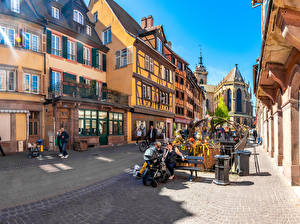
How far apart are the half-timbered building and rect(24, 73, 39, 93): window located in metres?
7.90

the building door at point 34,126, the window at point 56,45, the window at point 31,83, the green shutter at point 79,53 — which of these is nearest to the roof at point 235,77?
the green shutter at point 79,53

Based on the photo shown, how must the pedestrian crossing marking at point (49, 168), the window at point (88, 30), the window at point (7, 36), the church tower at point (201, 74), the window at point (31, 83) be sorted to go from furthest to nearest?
the church tower at point (201, 74) → the window at point (88, 30) → the window at point (31, 83) → the window at point (7, 36) → the pedestrian crossing marking at point (49, 168)

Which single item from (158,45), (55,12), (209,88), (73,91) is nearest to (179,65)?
(158,45)

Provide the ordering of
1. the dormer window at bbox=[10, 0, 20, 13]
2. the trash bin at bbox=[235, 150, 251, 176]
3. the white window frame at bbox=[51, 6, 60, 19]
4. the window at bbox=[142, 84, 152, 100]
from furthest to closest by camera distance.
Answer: the window at bbox=[142, 84, 152, 100] < the white window frame at bbox=[51, 6, 60, 19] < the dormer window at bbox=[10, 0, 20, 13] < the trash bin at bbox=[235, 150, 251, 176]

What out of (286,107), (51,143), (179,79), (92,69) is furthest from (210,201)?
(179,79)

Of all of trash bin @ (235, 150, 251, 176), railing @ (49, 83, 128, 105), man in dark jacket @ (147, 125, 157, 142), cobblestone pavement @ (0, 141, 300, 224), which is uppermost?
railing @ (49, 83, 128, 105)

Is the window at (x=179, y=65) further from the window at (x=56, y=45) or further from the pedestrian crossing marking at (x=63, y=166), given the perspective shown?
the pedestrian crossing marking at (x=63, y=166)

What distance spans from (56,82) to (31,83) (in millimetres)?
1749

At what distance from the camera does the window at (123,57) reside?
20.5 metres

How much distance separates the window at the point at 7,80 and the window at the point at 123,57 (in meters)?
9.85

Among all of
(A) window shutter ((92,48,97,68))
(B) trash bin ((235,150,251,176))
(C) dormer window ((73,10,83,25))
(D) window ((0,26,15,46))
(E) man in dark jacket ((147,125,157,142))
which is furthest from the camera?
(A) window shutter ((92,48,97,68))

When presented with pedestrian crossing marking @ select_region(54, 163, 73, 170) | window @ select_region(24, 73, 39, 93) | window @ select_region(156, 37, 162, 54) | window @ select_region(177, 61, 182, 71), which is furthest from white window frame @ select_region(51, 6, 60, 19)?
window @ select_region(177, 61, 182, 71)

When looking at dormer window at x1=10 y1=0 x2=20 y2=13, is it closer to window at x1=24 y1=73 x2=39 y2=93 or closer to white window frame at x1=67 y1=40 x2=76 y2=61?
white window frame at x1=67 y1=40 x2=76 y2=61

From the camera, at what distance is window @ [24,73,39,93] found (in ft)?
46.4
